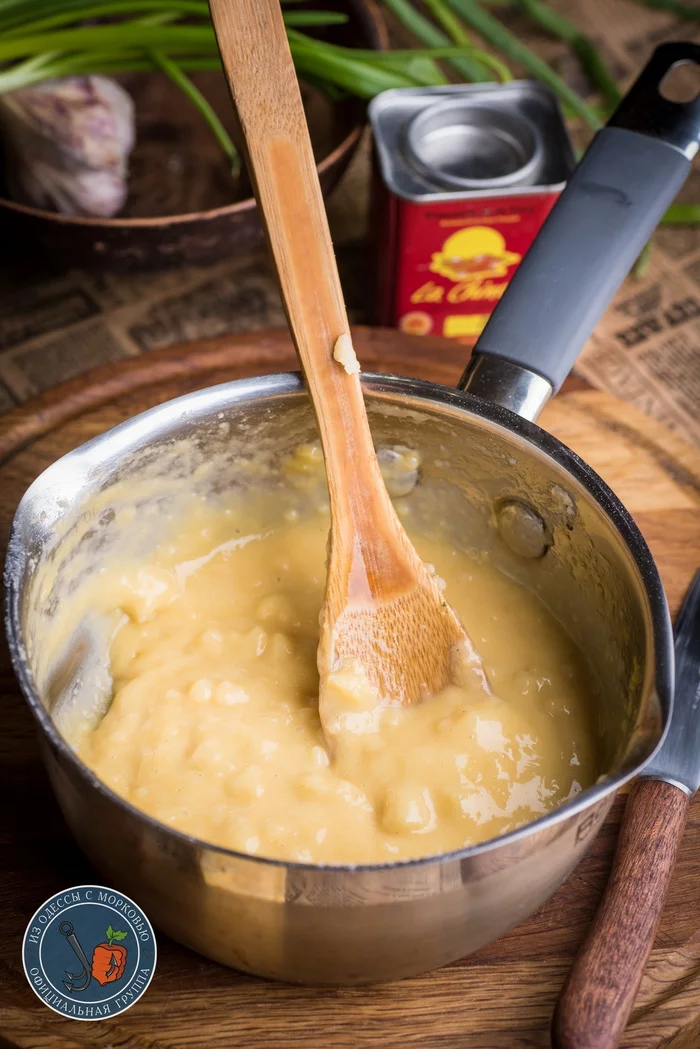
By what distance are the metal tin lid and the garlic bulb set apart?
424 mm

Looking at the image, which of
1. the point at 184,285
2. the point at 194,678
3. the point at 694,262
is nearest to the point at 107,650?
the point at 194,678

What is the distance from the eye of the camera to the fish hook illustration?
939 millimetres

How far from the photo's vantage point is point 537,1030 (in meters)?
0.94

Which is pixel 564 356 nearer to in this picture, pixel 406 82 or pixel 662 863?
pixel 662 863

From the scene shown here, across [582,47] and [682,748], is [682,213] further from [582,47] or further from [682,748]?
[682,748]

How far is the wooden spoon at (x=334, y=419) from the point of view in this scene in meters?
0.91

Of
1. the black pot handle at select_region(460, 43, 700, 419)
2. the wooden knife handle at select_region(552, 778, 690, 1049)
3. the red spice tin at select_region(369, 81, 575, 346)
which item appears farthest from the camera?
the red spice tin at select_region(369, 81, 575, 346)

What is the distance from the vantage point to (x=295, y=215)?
97cm

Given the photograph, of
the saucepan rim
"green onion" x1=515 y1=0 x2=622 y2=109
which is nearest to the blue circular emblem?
the saucepan rim

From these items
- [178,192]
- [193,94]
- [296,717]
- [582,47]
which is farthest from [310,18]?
[296,717]

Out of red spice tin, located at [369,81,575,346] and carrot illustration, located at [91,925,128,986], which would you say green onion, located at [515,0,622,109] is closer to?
red spice tin, located at [369,81,575,346]

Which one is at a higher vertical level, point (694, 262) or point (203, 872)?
point (694, 262)

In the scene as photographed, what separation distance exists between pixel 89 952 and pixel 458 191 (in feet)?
3.31

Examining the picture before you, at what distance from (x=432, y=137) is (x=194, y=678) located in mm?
871
